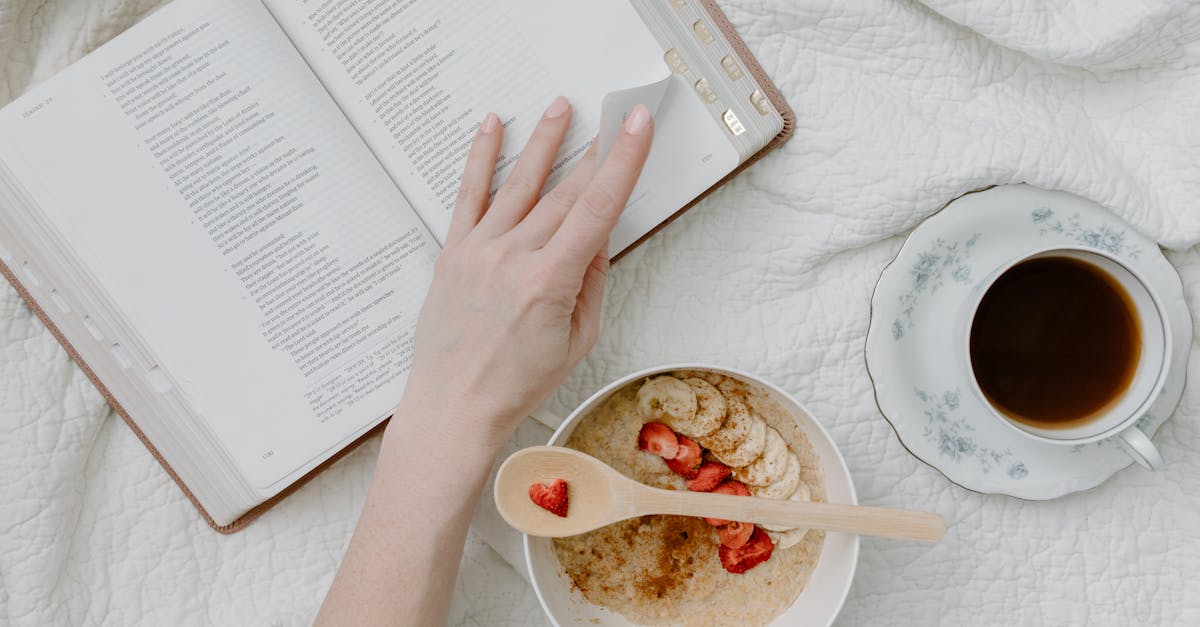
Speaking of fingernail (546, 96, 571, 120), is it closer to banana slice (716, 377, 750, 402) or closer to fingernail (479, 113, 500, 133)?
fingernail (479, 113, 500, 133)

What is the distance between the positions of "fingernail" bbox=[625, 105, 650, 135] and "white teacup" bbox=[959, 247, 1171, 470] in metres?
0.32

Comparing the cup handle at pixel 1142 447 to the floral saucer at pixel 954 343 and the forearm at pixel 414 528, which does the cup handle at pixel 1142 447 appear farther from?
the forearm at pixel 414 528

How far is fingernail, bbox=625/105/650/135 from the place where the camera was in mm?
685

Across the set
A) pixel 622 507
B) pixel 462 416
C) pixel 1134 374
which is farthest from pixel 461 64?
pixel 1134 374

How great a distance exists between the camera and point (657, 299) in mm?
868

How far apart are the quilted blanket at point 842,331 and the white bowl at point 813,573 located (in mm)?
91

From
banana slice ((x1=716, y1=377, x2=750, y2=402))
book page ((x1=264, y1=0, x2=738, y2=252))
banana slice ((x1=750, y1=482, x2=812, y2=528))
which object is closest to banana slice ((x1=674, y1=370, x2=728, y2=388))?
banana slice ((x1=716, y1=377, x2=750, y2=402))

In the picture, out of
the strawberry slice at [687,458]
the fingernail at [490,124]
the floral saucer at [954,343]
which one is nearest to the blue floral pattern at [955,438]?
the floral saucer at [954,343]

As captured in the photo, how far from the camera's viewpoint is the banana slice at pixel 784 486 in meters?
0.79

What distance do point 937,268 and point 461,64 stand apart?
47 centimetres

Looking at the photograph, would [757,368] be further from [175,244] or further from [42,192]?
[42,192]

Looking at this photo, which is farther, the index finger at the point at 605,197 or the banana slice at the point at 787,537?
the banana slice at the point at 787,537

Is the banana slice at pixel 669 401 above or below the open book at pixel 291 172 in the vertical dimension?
below

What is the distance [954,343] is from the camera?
2.58 ft
